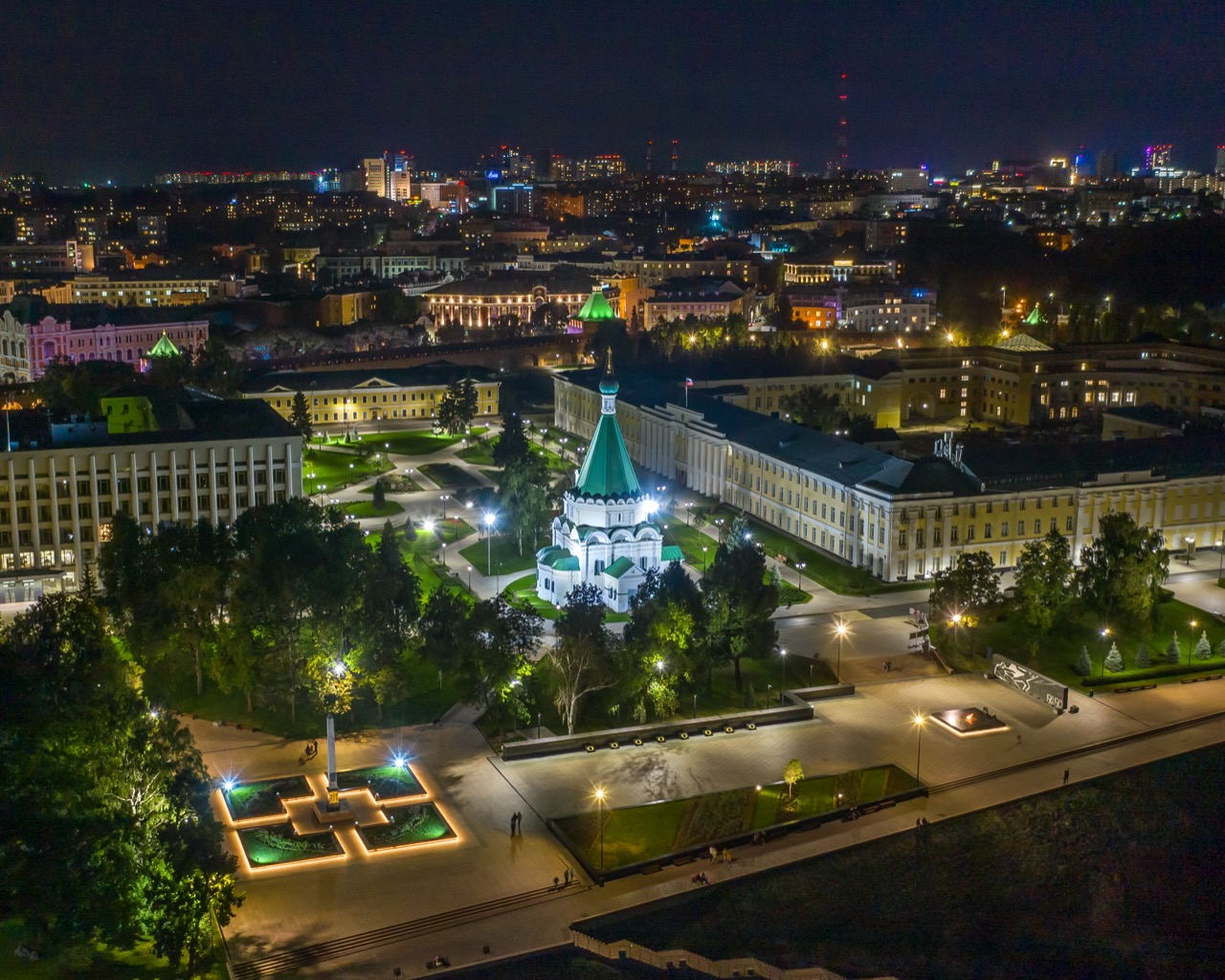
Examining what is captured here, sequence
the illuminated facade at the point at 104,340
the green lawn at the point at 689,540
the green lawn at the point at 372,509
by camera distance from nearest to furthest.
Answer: the green lawn at the point at 689,540 → the green lawn at the point at 372,509 → the illuminated facade at the point at 104,340

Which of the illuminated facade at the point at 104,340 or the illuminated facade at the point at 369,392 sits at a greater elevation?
the illuminated facade at the point at 104,340

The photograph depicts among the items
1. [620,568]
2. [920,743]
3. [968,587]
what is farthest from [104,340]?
[920,743]

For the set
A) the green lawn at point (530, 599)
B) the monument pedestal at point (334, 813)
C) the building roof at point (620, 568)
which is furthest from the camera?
the building roof at point (620, 568)

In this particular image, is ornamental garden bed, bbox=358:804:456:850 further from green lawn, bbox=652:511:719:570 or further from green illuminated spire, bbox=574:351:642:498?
green lawn, bbox=652:511:719:570

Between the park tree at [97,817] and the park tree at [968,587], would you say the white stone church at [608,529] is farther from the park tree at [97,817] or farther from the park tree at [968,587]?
the park tree at [97,817]

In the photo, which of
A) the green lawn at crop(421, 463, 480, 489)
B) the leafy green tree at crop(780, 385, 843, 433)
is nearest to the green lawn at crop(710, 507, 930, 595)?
the green lawn at crop(421, 463, 480, 489)

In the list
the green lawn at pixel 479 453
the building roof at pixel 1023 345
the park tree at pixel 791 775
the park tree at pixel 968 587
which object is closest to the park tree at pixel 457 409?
the green lawn at pixel 479 453
